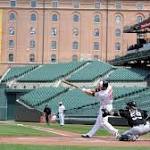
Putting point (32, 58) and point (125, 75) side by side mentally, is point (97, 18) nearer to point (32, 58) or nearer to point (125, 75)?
point (32, 58)

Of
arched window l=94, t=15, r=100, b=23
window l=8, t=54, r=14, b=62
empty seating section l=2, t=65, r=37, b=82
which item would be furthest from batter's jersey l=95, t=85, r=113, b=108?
arched window l=94, t=15, r=100, b=23

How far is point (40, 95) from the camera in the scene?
55250 mm

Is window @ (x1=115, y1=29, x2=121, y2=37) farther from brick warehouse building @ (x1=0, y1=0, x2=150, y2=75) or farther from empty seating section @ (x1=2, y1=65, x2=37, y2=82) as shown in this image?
empty seating section @ (x1=2, y1=65, x2=37, y2=82)

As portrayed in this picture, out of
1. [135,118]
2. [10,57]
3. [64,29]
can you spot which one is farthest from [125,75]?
Result: [64,29]

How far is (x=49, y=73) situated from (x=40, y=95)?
10.6 m

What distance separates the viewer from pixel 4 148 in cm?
1315

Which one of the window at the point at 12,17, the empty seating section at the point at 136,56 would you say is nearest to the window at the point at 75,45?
the window at the point at 12,17

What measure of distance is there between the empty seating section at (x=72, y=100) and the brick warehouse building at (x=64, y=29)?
60.8 metres

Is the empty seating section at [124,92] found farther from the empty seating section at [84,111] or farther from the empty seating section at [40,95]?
the empty seating section at [40,95]

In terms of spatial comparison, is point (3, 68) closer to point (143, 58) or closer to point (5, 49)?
point (5, 49)

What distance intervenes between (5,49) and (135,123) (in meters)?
99.4

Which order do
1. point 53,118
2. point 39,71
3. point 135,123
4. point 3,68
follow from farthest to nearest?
point 3,68
point 39,71
point 53,118
point 135,123

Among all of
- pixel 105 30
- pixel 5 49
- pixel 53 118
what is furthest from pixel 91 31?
pixel 53 118

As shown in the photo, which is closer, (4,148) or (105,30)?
(4,148)
